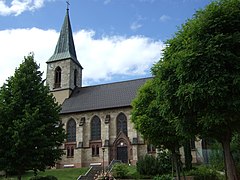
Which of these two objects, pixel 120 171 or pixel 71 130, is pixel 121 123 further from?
pixel 120 171

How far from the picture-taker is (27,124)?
62.2 ft

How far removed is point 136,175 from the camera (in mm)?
26469

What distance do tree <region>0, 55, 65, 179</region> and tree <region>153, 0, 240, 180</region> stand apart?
1070 centimetres

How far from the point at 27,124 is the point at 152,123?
849 centimetres

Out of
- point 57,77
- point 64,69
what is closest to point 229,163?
point 64,69

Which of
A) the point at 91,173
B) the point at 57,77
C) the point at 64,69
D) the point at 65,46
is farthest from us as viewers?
the point at 65,46

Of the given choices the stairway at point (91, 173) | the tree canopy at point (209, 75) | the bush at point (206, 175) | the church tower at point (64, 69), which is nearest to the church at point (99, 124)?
the church tower at point (64, 69)

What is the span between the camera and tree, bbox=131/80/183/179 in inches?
717

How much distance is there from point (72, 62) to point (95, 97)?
357 inches

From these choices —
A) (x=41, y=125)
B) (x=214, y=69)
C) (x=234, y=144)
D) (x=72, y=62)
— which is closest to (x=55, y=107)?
(x=41, y=125)

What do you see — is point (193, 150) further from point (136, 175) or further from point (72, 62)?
point (72, 62)

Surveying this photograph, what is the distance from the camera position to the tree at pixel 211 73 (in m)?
11.3

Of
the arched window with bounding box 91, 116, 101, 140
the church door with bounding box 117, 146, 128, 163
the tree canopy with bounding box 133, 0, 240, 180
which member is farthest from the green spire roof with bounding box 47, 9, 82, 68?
the tree canopy with bounding box 133, 0, 240, 180

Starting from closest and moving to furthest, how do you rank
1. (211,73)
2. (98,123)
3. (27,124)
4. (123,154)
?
(211,73) → (27,124) → (123,154) → (98,123)
